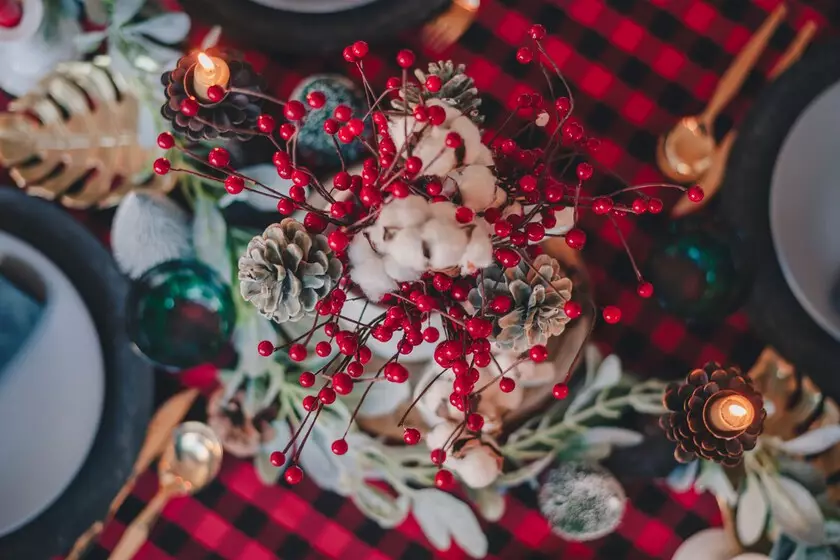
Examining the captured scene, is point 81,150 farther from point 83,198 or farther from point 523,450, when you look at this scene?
point 523,450

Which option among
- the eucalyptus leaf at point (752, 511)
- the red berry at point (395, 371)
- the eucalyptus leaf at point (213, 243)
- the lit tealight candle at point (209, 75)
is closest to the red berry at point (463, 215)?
the red berry at point (395, 371)

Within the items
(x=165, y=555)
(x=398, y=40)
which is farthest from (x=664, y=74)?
(x=165, y=555)

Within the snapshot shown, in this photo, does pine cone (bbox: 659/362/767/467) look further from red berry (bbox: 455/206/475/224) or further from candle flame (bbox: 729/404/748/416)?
red berry (bbox: 455/206/475/224)

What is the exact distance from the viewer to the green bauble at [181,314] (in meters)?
0.58

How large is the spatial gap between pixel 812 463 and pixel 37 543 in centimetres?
71

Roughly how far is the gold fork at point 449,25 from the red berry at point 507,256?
34 centimetres

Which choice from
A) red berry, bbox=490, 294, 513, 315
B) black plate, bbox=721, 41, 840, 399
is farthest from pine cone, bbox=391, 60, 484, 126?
black plate, bbox=721, 41, 840, 399

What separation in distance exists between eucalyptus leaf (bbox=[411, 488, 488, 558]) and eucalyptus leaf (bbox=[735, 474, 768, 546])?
0.24 m

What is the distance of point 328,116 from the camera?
1.87ft

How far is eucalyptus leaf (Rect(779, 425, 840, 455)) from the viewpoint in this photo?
61 cm

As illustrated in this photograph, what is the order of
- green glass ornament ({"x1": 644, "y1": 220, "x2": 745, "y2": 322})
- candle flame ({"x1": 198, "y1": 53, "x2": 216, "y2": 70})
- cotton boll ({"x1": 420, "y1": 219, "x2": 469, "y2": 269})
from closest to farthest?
cotton boll ({"x1": 420, "y1": 219, "x2": 469, "y2": 269})
candle flame ({"x1": 198, "y1": 53, "x2": 216, "y2": 70})
green glass ornament ({"x1": 644, "y1": 220, "x2": 745, "y2": 322})

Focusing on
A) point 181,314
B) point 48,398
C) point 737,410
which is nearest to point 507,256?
point 737,410

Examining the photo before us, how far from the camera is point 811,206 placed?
24.1 inches

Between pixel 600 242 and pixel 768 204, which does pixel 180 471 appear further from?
pixel 768 204
